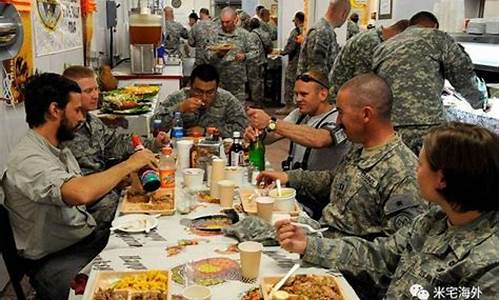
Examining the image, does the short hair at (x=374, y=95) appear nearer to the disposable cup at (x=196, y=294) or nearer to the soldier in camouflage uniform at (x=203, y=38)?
the disposable cup at (x=196, y=294)

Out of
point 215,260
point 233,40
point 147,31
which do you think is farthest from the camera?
point 233,40

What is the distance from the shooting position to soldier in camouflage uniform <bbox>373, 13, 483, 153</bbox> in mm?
3412

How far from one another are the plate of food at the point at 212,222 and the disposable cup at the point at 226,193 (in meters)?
0.14

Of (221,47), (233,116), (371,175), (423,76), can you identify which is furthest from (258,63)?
(371,175)

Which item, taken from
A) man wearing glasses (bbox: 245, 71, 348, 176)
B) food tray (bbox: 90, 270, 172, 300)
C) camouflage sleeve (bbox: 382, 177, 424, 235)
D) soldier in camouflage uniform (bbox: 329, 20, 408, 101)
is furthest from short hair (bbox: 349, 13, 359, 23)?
food tray (bbox: 90, 270, 172, 300)

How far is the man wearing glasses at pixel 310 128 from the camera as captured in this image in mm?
2824

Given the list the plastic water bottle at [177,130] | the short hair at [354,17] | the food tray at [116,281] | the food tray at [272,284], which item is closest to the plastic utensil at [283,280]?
the food tray at [272,284]

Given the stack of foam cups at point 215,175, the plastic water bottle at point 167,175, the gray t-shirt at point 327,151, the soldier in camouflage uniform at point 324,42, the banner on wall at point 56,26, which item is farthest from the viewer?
the soldier in camouflage uniform at point 324,42

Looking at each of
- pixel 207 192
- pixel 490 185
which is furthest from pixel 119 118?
pixel 490 185

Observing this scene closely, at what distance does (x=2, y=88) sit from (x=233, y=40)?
4.58 m

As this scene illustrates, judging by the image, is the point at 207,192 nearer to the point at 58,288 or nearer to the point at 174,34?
the point at 58,288

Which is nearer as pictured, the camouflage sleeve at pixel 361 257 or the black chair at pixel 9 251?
the camouflage sleeve at pixel 361 257

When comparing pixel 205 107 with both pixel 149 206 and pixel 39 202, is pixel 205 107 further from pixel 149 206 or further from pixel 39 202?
pixel 39 202

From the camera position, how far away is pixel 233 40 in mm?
7113
